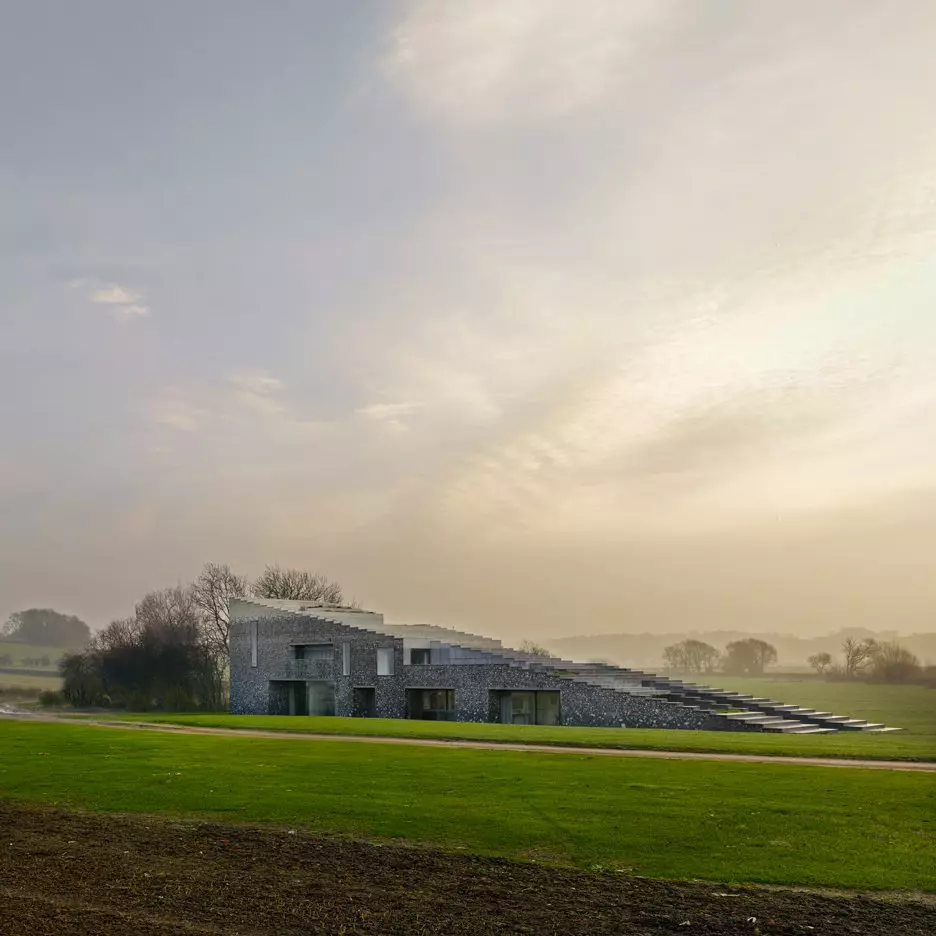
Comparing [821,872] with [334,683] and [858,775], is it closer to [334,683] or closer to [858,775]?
[858,775]

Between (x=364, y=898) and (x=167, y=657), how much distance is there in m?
80.9

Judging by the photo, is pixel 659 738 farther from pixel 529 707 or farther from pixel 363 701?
pixel 363 701

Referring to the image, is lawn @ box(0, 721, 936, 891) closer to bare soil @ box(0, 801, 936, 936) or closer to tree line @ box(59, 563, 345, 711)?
bare soil @ box(0, 801, 936, 936)

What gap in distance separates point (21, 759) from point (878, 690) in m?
66.1

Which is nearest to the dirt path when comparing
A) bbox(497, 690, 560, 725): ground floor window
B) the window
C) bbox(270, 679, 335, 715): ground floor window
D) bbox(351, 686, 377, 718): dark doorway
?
bbox(497, 690, 560, 725): ground floor window

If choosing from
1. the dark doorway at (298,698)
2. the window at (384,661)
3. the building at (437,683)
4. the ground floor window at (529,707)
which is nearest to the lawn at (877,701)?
the building at (437,683)

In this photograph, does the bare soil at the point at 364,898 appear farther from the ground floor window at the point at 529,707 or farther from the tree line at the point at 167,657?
the tree line at the point at 167,657

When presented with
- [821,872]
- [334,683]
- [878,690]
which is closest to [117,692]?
[334,683]

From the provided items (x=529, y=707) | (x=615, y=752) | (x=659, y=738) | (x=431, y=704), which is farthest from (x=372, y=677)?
(x=615, y=752)

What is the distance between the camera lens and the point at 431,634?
216 ft

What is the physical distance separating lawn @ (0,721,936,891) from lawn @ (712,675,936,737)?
1968cm

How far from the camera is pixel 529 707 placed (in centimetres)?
5262

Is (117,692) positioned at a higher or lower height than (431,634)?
lower

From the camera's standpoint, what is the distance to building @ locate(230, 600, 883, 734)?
46.3m
